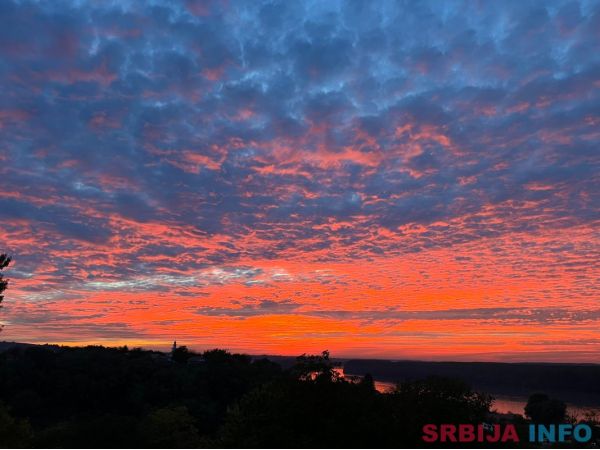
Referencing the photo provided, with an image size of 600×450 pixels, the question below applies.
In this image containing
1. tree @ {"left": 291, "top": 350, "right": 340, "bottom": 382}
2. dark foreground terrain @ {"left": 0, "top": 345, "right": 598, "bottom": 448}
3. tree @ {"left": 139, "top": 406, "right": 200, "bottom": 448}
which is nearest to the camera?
dark foreground terrain @ {"left": 0, "top": 345, "right": 598, "bottom": 448}

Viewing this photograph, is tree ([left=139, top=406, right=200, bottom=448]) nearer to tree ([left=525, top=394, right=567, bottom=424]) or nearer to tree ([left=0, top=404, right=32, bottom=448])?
tree ([left=0, top=404, right=32, bottom=448])

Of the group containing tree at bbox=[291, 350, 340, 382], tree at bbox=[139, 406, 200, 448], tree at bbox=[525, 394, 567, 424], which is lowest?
tree at bbox=[525, 394, 567, 424]

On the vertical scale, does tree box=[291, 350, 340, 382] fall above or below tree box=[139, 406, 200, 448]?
above

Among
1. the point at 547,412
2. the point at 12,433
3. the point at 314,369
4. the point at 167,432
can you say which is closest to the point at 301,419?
the point at 314,369

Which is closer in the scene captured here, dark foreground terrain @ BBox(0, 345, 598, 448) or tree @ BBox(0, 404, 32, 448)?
dark foreground terrain @ BBox(0, 345, 598, 448)

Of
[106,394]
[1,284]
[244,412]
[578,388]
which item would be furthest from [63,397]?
[578,388]

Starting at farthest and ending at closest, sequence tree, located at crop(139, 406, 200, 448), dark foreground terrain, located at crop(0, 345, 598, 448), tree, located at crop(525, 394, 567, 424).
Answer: tree, located at crop(525, 394, 567, 424) < tree, located at crop(139, 406, 200, 448) < dark foreground terrain, located at crop(0, 345, 598, 448)

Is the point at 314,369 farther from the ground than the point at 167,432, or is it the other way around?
the point at 314,369

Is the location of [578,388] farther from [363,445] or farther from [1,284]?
Answer: [1,284]

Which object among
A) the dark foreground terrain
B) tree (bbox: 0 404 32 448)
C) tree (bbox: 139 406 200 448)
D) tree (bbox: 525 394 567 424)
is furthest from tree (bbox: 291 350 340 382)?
tree (bbox: 525 394 567 424)

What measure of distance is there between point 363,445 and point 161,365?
96858 mm

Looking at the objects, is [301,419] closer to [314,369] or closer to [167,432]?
[314,369]

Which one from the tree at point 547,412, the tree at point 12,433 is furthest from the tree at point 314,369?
the tree at point 547,412

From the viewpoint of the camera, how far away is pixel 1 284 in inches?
1619
